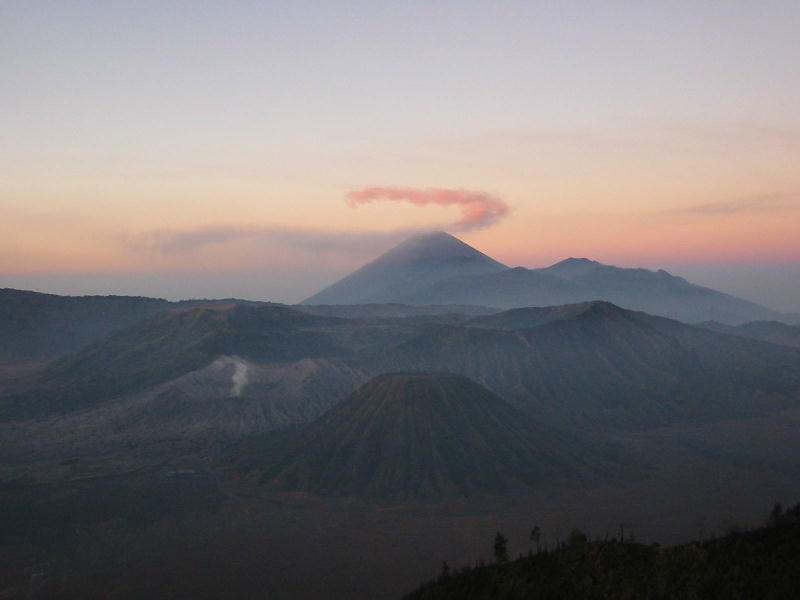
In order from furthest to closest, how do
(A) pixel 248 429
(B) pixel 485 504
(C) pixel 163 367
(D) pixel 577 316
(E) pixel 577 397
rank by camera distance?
(D) pixel 577 316
(C) pixel 163 367
(E) pixel 577 397
(A) pixel 248 429
(B) pixel 485 504

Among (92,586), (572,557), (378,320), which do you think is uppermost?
(378,320)

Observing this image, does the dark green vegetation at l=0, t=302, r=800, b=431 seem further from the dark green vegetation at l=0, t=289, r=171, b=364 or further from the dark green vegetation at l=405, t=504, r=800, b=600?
the dark green vegetation at l=405, t=504, r=800, b=600

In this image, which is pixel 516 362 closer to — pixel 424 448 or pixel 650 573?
pixel 424 448

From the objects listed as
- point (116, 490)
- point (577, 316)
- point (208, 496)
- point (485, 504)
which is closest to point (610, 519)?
point (485, 504)

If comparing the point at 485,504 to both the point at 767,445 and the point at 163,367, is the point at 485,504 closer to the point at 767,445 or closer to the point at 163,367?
the point at 767,445

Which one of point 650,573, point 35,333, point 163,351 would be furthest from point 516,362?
point 35,333

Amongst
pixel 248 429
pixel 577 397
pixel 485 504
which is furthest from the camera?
pixel 577 397

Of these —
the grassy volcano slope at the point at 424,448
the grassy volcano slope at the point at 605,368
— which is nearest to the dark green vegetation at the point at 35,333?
the grassy volcano slope at the point at 605,368
